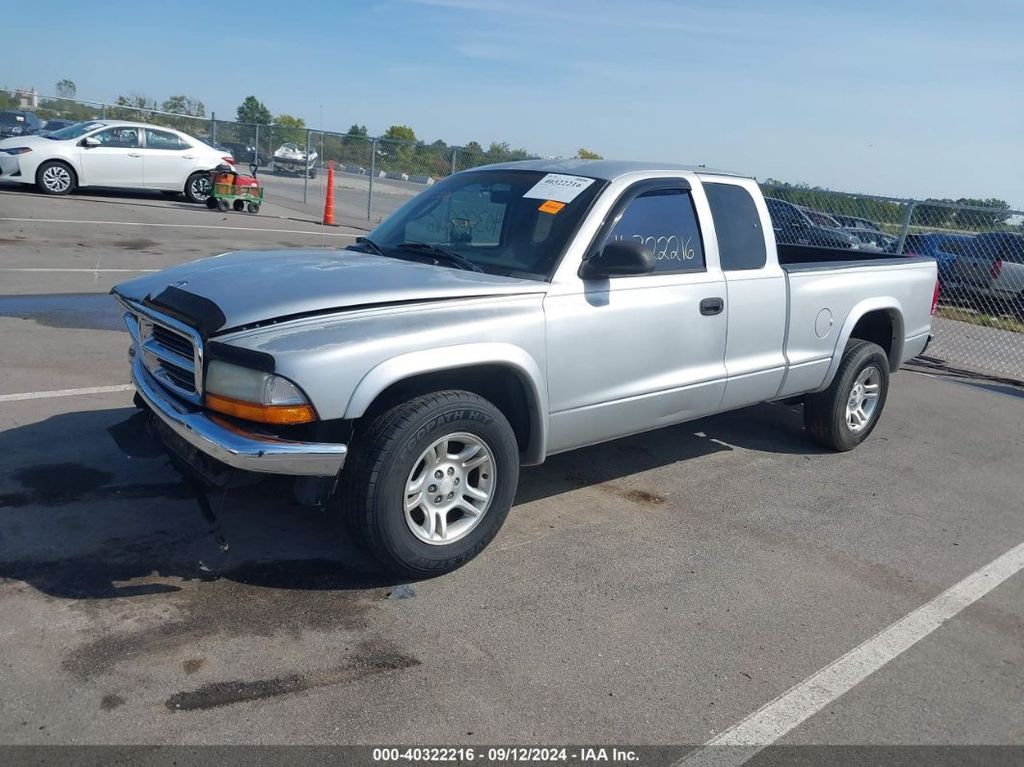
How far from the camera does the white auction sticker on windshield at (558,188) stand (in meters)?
4.87

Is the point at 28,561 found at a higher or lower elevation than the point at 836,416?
lower

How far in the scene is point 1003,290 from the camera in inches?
472

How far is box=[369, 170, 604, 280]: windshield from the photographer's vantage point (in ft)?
15.4

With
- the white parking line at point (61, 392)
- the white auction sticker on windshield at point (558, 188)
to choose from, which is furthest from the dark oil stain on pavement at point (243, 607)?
the white parking line at point (61, 392)

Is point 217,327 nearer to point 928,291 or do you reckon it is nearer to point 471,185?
point 471,185

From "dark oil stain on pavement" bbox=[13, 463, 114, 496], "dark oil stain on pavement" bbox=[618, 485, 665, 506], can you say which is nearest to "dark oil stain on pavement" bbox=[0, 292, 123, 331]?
"dark oil stain on pavement" bbox=[13, 463, 114, 496]

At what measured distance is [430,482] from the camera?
13.3ft

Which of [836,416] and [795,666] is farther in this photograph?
[836,416]

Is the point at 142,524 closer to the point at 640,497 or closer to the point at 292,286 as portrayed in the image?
the point at 292,286

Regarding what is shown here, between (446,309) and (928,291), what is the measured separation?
4.57m

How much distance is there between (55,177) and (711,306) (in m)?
16.5

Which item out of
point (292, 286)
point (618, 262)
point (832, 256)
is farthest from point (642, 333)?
point (832, 256)

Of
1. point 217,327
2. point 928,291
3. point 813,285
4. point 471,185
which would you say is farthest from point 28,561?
point 928,291

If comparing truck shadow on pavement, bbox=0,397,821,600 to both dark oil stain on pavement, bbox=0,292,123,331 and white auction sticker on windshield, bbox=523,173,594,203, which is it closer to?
white auction sticker on windshield, bbox=523,173,594,203
